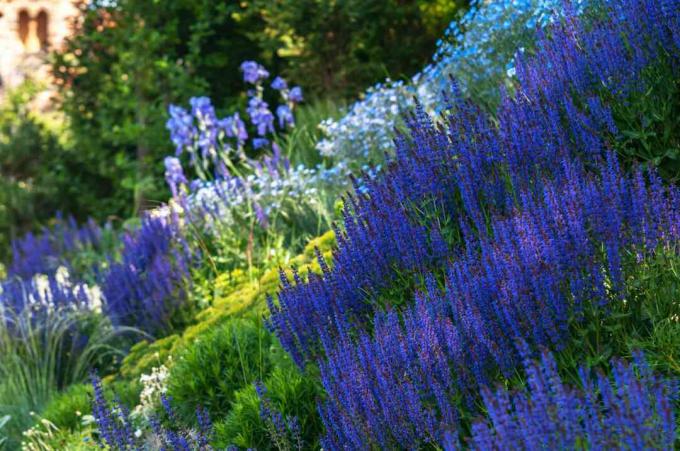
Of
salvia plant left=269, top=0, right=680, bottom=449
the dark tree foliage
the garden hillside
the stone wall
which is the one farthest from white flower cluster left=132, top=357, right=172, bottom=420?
the stone wall

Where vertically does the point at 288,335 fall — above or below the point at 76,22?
below

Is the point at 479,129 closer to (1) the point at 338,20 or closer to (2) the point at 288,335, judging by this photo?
(2) the point at 288,335

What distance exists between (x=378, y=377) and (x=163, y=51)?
31.7 ft

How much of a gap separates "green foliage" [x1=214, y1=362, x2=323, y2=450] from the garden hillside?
0.01 meters

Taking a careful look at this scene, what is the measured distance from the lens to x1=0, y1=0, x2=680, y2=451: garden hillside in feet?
8.45

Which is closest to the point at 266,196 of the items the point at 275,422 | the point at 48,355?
the point at 48,355

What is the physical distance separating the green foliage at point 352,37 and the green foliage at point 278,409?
658 cm

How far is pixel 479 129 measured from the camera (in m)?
3.68

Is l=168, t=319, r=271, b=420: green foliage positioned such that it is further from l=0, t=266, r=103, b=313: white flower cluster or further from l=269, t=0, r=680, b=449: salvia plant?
l=0, t=266, r=103, b=313: white flower cluster

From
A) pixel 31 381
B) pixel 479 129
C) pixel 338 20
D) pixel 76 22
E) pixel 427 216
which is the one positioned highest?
pixel 76 22

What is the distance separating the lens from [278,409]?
11.0 feet

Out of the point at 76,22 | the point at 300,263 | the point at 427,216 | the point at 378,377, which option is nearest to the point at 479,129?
the point at 427,216

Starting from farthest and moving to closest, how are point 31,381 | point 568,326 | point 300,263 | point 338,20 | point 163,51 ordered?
point 163,51 → point 338,20 → point 31,381 → point 300,263 → point 568,326

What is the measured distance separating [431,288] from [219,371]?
5.24ft
